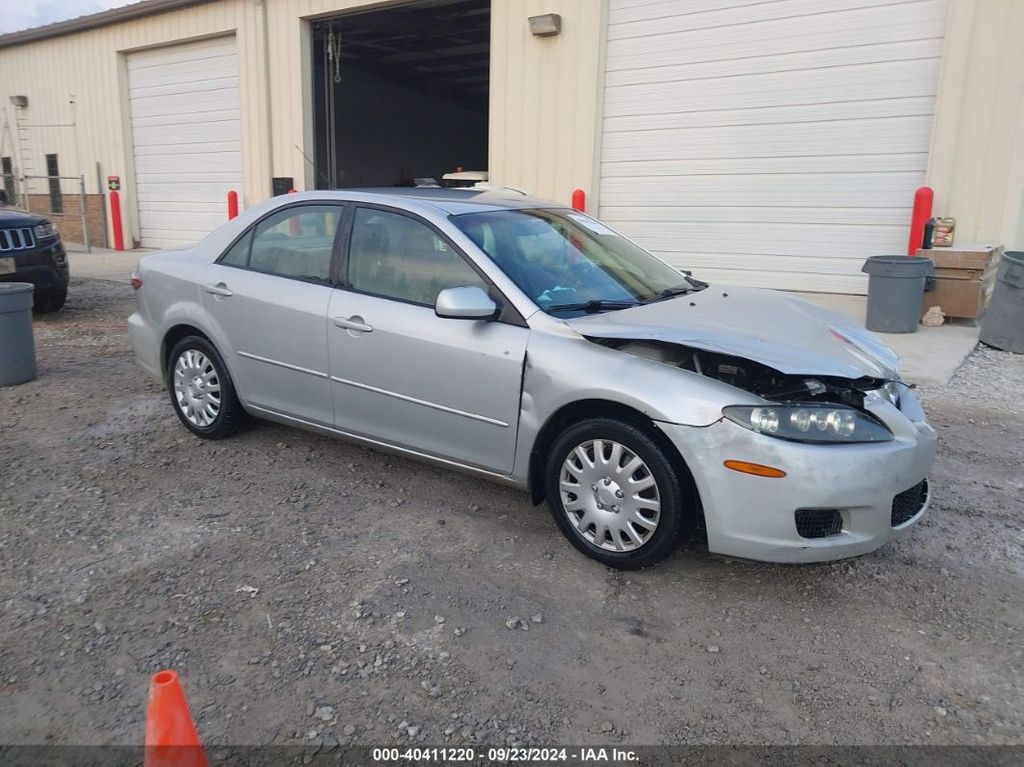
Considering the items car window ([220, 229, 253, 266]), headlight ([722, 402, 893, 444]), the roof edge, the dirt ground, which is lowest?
the dirt ground

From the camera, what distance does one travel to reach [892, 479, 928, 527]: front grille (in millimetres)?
3361

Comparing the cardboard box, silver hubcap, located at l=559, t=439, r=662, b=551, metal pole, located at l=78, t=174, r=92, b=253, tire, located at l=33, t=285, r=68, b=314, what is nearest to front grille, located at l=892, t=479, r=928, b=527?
silver hubcap, located at l=559, t=439, r=662, b=551

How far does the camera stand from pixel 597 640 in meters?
3.04

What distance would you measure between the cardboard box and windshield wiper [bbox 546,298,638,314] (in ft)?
18.3

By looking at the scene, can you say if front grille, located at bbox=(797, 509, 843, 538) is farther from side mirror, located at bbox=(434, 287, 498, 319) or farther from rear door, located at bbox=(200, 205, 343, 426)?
rear door, located at bbox=(200, 205, 343, 426)

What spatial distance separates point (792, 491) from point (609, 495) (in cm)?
74

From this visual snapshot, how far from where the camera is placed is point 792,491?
3.10 metres

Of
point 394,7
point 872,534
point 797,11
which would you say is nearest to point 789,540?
point 872,534

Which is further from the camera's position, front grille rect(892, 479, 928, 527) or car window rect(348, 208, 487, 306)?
car window rect(348, 208, 487, 306)

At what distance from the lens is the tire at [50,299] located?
907cm

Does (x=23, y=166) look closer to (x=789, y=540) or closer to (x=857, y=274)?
(x=857, y=274)

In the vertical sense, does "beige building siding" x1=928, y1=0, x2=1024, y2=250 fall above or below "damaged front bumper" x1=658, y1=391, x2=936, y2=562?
above

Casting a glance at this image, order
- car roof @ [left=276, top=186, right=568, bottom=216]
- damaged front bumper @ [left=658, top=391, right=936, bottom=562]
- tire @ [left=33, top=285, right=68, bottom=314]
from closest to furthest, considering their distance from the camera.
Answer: damaged front bumper @ [left=658, top=391, right=936, bottom=562], car roof @ [left=276, top=186, right=568, bottom=216], tire @ [left=33, top=285, right=68, bottom=314]

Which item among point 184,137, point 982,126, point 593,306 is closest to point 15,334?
point 593,306
